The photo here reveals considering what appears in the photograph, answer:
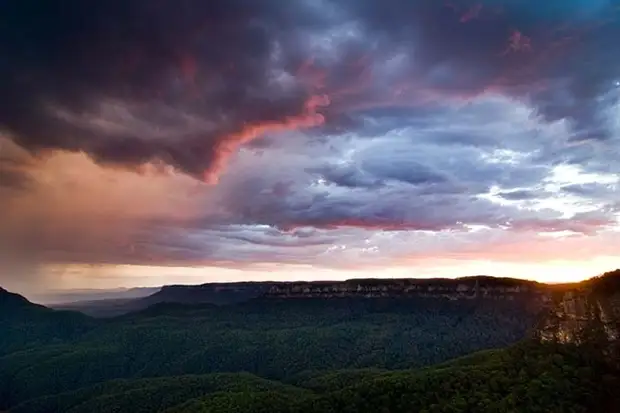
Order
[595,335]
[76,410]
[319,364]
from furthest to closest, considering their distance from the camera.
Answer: [319,364], [76,410], [595,335]

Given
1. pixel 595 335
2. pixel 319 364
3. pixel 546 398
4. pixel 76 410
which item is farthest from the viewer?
pixel 319 364

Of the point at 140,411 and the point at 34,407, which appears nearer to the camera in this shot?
the point at 140,411

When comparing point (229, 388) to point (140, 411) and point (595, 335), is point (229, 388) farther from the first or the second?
point (595, 335)

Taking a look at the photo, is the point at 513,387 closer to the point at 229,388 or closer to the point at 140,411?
the point at 229,388

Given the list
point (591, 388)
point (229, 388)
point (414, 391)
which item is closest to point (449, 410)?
point (414, 391)

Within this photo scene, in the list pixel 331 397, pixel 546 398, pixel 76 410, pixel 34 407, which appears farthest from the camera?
pixel 34 407

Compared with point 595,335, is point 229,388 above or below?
below

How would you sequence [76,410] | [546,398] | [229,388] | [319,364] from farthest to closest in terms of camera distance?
[319,364], [76,410], [229,388], [546,398]

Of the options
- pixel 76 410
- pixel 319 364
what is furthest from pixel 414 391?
pixel 319 364

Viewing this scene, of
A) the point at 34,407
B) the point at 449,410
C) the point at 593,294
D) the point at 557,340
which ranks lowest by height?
the point at 34,407
